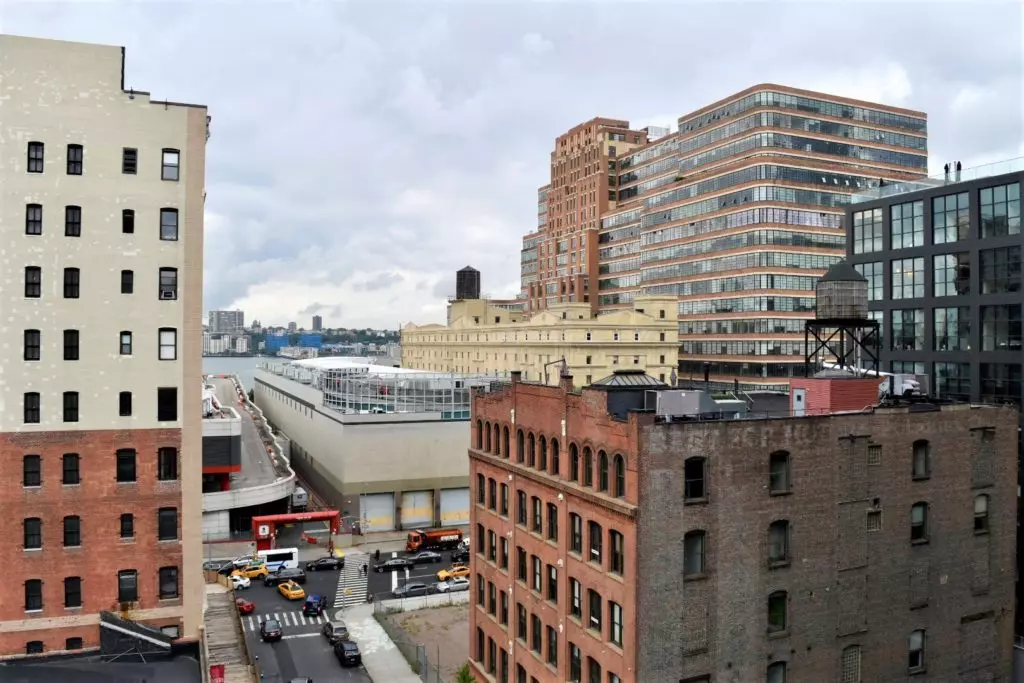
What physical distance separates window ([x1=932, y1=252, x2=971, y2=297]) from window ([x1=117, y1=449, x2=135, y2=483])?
59.1 meters

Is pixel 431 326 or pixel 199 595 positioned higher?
pixel 431 326

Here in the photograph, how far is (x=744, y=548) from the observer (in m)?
36.5

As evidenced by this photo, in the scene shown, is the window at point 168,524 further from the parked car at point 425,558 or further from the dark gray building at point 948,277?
the dark gray building at point 948,277

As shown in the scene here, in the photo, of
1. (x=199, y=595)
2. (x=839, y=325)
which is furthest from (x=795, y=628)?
(x=199, y=595)

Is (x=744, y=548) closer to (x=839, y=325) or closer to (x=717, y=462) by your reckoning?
(x=717, y=462)

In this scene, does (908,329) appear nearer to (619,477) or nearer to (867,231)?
(867,231)

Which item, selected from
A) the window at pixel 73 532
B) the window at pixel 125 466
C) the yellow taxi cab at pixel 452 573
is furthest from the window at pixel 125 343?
the yellow taxi cab at pixel 452 573

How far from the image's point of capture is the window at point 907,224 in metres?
65.4

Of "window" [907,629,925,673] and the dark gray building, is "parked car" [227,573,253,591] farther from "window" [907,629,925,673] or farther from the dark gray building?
the dark gray building

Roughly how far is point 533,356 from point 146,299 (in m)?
87.8

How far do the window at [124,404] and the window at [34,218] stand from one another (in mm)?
10263

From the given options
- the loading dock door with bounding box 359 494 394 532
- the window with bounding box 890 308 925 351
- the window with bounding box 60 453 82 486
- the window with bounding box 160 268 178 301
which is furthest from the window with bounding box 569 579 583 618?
the loading dock door with bounding box 359 494 394 532

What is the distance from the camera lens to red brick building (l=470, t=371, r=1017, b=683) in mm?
35312

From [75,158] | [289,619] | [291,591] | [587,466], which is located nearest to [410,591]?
[291,591]
